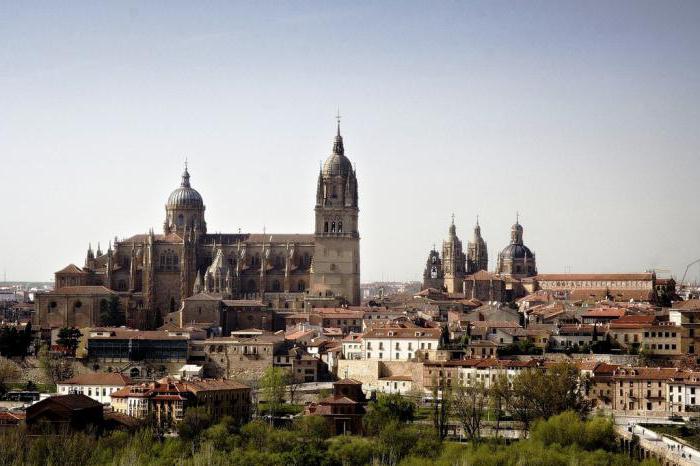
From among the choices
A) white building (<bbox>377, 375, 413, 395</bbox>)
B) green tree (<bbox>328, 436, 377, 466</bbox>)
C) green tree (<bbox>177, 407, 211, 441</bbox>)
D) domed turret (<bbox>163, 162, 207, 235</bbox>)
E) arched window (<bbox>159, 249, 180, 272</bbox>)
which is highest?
domed turret (<bbox>163, 162, 207, 235</bbox>)

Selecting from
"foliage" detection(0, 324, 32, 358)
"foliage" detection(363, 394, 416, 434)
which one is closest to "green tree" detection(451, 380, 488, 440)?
"foliage" detection(363, 394, 416, 434)

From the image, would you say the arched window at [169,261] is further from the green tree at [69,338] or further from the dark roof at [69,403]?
the dark roof at [69,403]

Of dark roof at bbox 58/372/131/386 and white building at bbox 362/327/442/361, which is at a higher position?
white building at bbox 362/327/442/361

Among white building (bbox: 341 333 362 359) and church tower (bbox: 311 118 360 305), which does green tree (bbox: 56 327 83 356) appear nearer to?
white building (bbox: 341 333 362 359)

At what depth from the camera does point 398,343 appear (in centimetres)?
6994

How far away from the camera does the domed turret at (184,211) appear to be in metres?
94.3

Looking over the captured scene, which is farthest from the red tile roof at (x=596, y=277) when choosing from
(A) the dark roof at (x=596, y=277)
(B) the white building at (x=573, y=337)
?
(B) the white building at (x=573, y=337)

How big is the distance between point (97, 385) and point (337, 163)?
28.8 m

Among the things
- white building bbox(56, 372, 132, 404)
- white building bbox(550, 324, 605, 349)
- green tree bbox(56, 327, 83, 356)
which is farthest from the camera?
green tree bbox(56, 327, 83, 356)

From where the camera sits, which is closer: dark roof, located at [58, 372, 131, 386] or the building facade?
dark roof, located at [58, 372, 131, 386]

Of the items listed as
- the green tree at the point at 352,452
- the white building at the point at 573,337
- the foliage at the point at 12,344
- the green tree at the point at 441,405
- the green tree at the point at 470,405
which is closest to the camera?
the green tree at the point at 352,452

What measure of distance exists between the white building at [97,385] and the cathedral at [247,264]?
18.6 m

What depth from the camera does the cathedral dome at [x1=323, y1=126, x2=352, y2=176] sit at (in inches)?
3593

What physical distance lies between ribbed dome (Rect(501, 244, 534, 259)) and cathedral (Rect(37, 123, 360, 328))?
93.6ft
